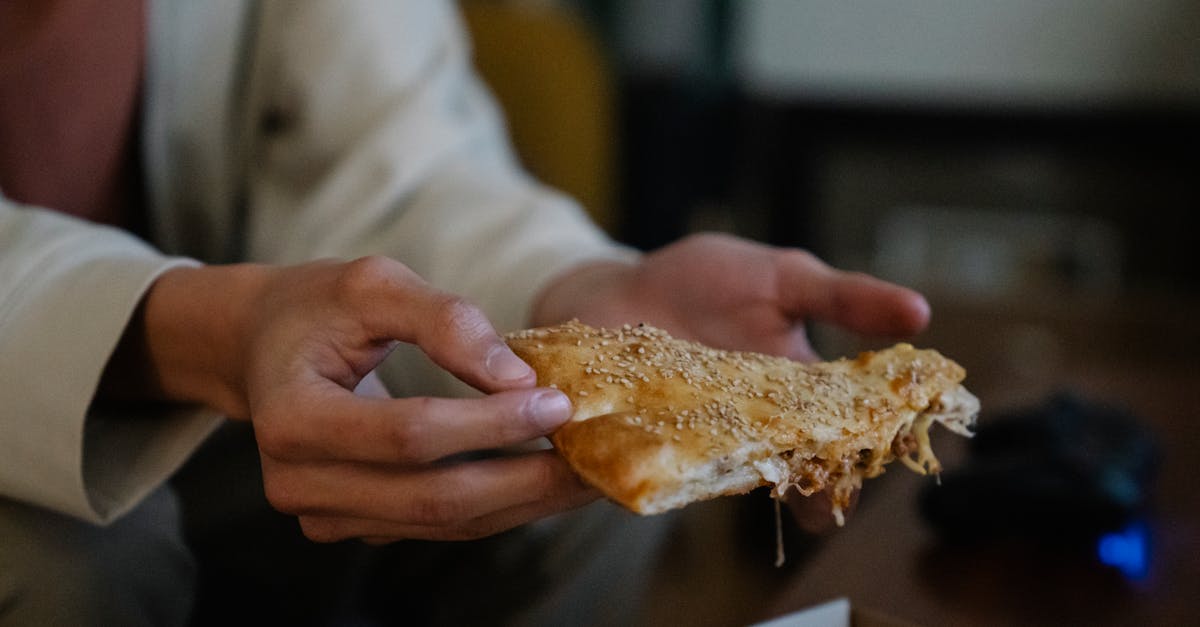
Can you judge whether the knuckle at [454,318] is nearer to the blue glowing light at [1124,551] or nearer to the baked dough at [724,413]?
the baked dough at [724,413]

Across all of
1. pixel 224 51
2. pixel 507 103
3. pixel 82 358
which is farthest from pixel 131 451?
pixel 507 103

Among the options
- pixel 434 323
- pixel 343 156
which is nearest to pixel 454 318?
pixel 434 323

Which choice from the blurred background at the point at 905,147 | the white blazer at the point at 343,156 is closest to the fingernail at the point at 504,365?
the white blazer at the point at 343,156

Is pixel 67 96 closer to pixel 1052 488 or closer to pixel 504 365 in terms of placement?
pixel 504 365

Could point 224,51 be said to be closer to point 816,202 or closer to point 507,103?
point 507,103

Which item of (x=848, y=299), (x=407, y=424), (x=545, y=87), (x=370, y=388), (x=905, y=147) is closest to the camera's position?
(x=407, y=424)

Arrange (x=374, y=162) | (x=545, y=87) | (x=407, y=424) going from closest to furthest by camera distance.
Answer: (x=407, y=424)
(x=374, y=162)
(x=545, y=87)
